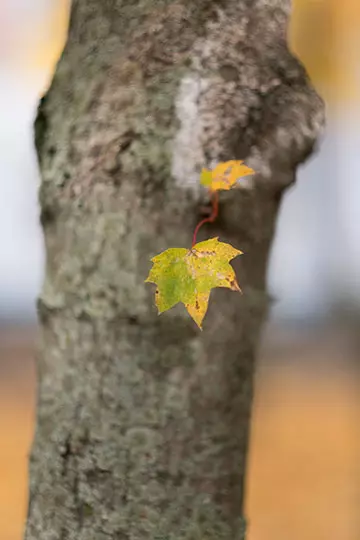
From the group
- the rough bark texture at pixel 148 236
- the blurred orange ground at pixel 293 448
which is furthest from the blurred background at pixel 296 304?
the rough bark texture at pixel 148 236

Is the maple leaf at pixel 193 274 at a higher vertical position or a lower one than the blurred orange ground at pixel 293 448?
higher

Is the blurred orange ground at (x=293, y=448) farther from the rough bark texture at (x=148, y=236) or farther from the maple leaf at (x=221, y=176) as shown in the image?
the maple leaf at (x=221, y=176)

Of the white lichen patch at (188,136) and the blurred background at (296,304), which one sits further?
the blurred background at (296,304)

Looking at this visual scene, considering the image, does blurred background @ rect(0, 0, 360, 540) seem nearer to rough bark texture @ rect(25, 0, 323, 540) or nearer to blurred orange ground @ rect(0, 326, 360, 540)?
blurred orange ground @ rect(0, 326, 360, 540)

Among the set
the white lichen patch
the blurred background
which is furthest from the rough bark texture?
the blurred background

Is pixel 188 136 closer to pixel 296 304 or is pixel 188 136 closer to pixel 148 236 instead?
pixel 148 236

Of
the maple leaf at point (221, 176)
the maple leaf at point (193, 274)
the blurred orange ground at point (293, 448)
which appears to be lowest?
the blurred orange ground at point (293, 448)

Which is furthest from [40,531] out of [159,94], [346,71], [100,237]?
[346,71]

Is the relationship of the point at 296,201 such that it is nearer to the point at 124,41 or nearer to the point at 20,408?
the point at 124,41
